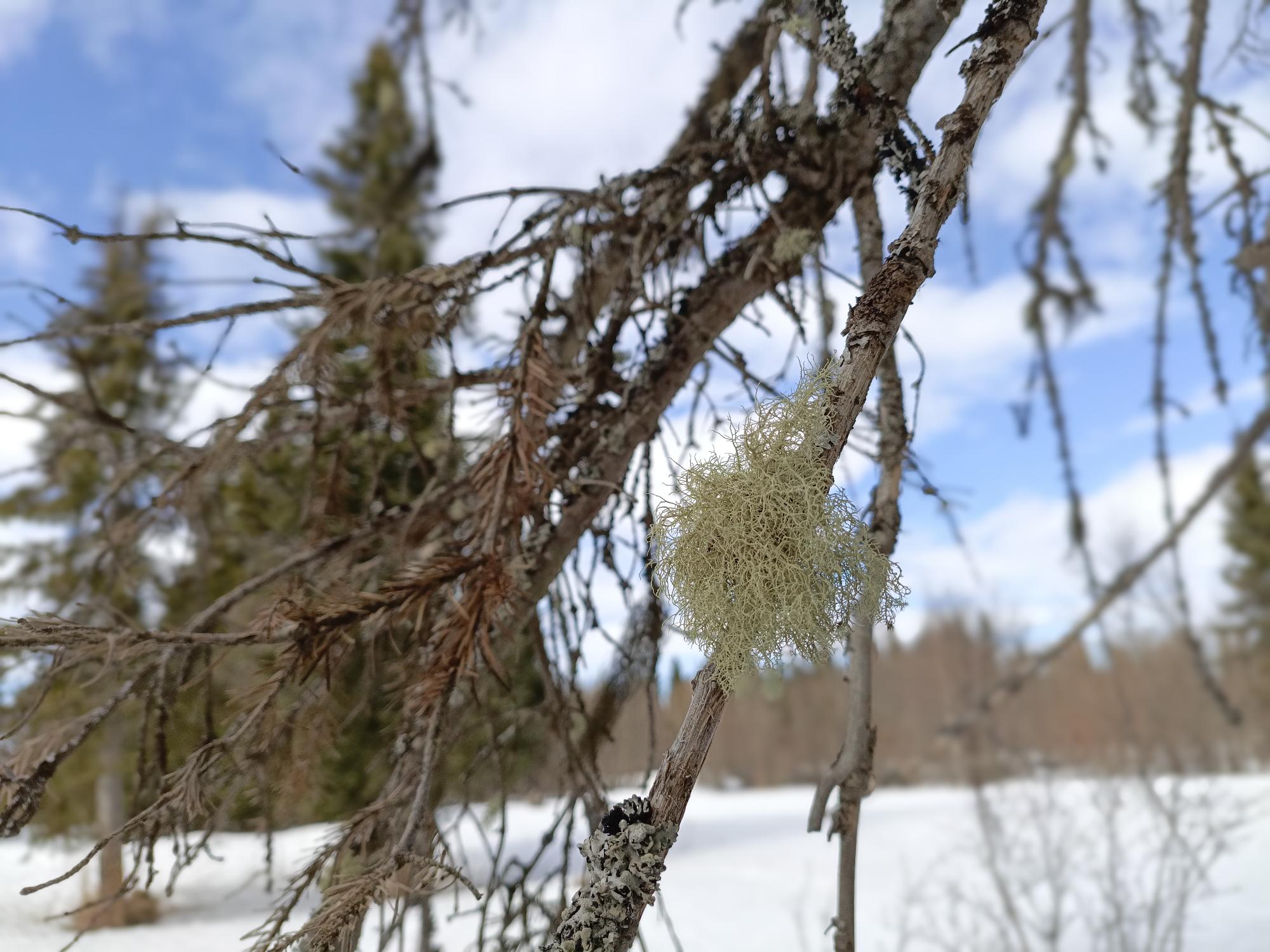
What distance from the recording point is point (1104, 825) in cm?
575

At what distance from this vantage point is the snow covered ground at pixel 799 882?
1325 mm

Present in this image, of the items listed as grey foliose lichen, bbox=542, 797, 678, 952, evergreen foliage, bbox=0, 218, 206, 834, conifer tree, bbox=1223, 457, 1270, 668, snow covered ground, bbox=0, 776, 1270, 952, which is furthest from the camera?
conifer tree, bbox=1223, 457, 1270, 668

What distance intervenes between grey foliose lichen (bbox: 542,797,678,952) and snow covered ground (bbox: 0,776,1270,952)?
415mm

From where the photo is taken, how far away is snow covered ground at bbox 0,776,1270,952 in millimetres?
1325

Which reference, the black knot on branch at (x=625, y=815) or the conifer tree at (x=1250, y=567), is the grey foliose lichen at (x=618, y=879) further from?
the conifer tree at (x=1250, y=567)

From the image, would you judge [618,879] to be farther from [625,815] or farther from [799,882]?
[799,882]

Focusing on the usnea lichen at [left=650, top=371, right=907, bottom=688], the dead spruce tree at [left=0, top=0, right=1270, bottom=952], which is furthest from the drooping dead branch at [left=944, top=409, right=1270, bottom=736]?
the usnea lichen at [left=650, top=371, right=907, bottom=688]

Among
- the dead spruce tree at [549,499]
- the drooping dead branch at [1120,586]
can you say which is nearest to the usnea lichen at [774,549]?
the dead spruce tree at [549,499]

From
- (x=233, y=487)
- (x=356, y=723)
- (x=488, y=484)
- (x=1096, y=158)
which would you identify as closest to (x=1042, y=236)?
(x=1096, y=158)

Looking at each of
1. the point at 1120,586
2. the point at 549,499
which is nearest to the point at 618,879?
the point at 549,499

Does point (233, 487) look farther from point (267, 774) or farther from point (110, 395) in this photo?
point (267, 774)

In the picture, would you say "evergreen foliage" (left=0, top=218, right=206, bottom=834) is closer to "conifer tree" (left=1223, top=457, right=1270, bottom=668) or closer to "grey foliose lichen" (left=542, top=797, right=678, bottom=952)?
"grey foliose lichen" (left=542, top=797, right=678, bottom=952)

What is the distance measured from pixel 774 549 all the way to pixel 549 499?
496mm

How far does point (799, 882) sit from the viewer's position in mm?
6430
